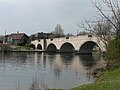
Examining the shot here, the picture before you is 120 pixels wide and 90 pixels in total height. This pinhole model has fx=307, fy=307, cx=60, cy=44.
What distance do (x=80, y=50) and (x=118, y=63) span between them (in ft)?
211

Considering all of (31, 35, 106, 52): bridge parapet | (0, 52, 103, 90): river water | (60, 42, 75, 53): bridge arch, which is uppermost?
(31, 35, 106, 52): bridge parapet

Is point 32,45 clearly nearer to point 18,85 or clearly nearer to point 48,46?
point 48,46

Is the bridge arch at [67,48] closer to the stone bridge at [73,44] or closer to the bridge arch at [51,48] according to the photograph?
the stone bridge at [73,44]

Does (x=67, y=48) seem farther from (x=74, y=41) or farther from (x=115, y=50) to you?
(x=115, y=50)

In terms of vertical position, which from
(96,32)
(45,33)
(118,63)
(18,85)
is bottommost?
(18,85)

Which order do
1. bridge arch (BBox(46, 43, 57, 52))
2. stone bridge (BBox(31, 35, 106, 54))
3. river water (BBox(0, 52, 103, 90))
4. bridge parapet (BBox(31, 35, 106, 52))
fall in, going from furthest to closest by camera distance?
bridge arch (BBox(46, 43, 57, 52))
stone bridge (BBox(31, 35, 106, 54))
bridge parapet (BBox(31, 35, 106, 52))
river water (BBox(0, 52, 103, 90))

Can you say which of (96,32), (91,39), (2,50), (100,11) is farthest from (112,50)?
(2,50)

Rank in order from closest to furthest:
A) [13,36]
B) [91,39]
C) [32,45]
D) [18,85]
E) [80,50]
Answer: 1. [18,85]
2. [91,39]
3. [80,50]
4. [32,45]
5. [13,36]

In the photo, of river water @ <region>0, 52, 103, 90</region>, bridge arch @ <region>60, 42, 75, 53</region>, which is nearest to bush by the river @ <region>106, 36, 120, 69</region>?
river water @ <region>0, 52, 103, 90</region>

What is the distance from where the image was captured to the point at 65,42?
102 metres

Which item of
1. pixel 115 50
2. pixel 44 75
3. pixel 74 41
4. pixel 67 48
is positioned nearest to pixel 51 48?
pixel 67 48

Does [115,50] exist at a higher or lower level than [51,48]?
lower

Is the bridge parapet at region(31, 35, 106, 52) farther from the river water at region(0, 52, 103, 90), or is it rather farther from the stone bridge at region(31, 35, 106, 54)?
the river water at region(0, 52, 103, 90)

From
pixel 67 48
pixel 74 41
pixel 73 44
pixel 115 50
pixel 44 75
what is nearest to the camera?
pixel 115 50
